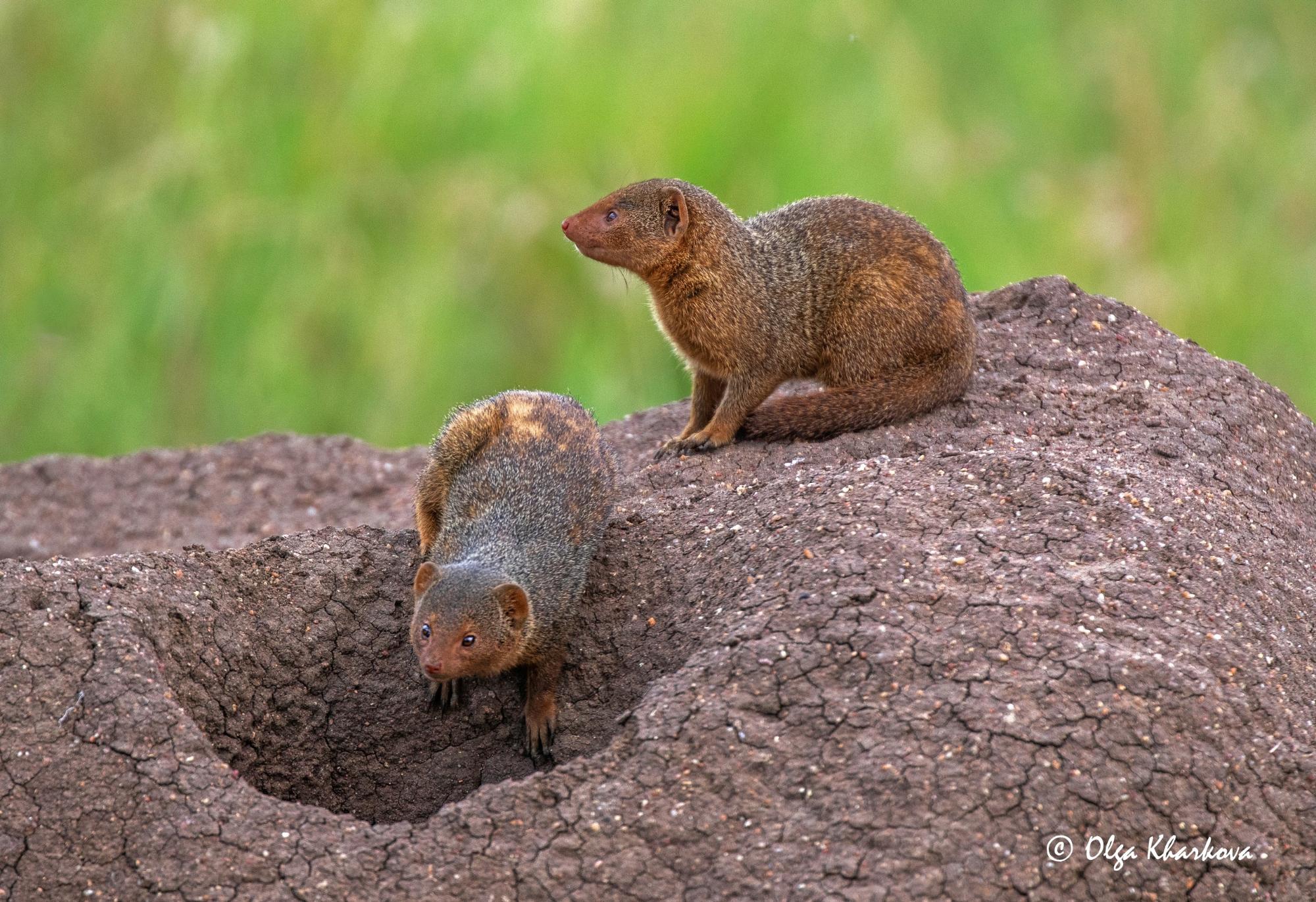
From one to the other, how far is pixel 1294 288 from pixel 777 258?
6587mm

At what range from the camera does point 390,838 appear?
397 centimetres

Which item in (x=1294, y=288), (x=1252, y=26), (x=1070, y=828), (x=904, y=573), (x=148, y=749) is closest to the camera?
(x=1070, y=828)

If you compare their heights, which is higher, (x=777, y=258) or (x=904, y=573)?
(x=777, y=258)

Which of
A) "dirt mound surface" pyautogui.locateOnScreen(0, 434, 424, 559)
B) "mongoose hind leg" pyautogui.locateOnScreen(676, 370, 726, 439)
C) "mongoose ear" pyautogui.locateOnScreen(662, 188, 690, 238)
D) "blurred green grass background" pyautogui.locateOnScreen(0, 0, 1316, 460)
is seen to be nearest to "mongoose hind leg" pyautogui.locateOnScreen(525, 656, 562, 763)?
"mongoose hind leg" pyautogui.locateOnScreen(676, 370, 726, 439)

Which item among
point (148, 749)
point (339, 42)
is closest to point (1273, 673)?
point (148, 749)

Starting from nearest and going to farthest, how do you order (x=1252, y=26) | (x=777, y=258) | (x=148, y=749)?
(x=148, y=749) < (x=777, y=258) < (x=1252, y=26)

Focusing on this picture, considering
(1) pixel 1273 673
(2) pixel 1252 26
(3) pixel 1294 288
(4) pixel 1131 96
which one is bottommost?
(1) pixel 1273 673

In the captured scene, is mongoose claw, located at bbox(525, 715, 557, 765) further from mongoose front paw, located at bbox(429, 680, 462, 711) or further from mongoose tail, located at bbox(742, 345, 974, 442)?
mongoose tail, located at bbox(742, 345, 974, 442)

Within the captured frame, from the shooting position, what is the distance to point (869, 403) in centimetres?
590

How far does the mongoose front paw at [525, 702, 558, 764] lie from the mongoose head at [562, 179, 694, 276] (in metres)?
2.08

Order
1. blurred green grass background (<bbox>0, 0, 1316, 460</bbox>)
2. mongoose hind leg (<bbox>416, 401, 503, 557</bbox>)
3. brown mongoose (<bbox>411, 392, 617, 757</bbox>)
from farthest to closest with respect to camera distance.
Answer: blurred green grass background (<bbox>0, 0, 1316, 460</bbox>) → mongoose hind leg (<bbox>416, 401, 503, 557</bbox>) → brown mongoose (<bbox>411, 392, 617, 757</bbox>)

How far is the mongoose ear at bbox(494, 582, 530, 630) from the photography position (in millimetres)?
4816

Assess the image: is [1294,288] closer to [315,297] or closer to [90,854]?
[315,297]

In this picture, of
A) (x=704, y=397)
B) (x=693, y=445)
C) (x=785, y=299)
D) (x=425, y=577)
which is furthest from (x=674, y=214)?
(x=425, y=577)
